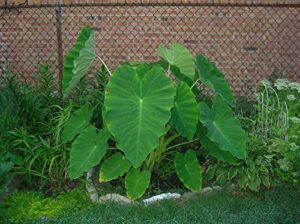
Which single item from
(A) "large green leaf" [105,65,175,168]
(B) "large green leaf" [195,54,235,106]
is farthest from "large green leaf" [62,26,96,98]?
(B) "large green leaf" [195,54,235,106]

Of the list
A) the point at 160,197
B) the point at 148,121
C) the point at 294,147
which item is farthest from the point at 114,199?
the point at 294,147

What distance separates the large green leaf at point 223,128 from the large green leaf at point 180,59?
Result: 45 cm

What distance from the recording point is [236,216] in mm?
4262

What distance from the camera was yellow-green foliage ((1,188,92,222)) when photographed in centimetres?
456

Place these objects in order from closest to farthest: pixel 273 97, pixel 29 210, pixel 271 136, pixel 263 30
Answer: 1. pixel 29 210
2. pixel 271 136
3. pixel 273 97
4. pixel 263 30

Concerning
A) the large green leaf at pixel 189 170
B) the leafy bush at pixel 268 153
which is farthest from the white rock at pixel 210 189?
the large green leaf at pixel 189 170

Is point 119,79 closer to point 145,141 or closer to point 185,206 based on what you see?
point 145,141

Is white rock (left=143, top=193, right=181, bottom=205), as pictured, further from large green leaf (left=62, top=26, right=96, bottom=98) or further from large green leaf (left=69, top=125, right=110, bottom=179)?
large green leaf (left=62, top=26, right=96, bottom=98)

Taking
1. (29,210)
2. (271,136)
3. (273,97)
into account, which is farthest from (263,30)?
(29,210)

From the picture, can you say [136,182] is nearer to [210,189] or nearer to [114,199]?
[114,199]

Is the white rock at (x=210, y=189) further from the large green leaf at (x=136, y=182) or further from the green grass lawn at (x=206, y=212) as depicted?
the large green leaf at (x=136, y=182)

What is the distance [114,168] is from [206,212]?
36.7 inches

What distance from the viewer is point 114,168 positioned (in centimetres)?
477

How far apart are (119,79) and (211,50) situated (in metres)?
3.24
